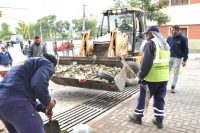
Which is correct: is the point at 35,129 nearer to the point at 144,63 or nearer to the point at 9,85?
the point at 9,85

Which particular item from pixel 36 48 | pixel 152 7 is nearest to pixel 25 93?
pixel 36 48

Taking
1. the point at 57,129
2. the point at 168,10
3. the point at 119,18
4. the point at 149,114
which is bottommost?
the point at 149,114

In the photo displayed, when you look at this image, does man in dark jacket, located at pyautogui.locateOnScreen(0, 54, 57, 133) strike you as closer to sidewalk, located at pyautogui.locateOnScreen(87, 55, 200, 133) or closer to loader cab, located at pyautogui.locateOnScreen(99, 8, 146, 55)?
sidewalk, located at pyautogui.locateOnScreen(87, 55, 200, 133)

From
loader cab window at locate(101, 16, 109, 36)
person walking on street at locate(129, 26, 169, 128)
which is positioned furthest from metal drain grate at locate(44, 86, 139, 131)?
loader cab window at locate(101, 16, 109, 36)

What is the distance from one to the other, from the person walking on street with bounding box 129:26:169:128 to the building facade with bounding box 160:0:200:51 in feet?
68.9

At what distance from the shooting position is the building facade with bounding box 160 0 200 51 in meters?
24.8

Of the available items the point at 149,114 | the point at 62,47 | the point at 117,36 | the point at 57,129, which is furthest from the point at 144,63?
the point at 62,47

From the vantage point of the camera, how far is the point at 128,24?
33.2ft

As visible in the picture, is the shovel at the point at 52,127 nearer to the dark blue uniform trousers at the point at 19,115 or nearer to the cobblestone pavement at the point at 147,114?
Result: the dark blue uniform trousers at the point at 19,115

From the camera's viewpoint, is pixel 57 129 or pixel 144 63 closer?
pixel 57 129

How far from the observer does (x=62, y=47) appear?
72.4ft

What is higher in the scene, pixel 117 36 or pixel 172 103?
pixel 117 36

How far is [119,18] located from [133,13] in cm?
59

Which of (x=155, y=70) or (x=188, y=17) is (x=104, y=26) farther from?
(x=188, y=17)
